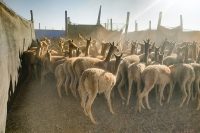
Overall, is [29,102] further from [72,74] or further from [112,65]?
[112,65]

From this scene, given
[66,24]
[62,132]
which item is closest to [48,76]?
[62,132]

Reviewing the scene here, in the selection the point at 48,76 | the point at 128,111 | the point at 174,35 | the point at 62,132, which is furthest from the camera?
the point at 174,35

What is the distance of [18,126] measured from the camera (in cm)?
729

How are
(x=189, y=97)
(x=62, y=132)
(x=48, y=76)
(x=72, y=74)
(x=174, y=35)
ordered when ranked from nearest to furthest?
(x=62, y=132) → (x=189, y=97) → (x=72, y=74) → (x=48, y=76) → (x=174, y=35)

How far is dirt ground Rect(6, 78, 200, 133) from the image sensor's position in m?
7.19

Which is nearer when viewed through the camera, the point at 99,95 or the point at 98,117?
the point at 98,117

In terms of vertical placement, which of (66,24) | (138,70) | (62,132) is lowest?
(62,132)

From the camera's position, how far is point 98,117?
779 cm

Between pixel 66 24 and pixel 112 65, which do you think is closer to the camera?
pixel 112 65

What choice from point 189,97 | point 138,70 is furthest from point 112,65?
point 189,97

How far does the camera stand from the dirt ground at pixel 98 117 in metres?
7.19

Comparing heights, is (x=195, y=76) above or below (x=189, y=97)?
above

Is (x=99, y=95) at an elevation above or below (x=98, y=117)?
above

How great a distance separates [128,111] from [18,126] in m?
2.74
